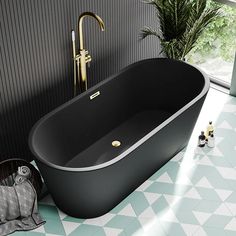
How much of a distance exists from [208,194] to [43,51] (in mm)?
1848

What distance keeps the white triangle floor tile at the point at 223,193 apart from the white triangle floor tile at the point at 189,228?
40 centimetres

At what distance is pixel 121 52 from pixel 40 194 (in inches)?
66.7

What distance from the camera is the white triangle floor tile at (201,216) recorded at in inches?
132

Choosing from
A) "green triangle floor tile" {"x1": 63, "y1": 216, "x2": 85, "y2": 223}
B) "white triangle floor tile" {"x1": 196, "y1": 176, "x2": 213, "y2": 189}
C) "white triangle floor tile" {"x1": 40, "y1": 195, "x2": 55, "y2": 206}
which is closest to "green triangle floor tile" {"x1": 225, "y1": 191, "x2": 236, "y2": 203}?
"white triangle floor tile" {"x1": 196, "y1": 176, "x2": 213, "y2": 189}

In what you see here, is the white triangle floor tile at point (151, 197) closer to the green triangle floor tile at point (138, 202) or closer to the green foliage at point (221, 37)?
the green triangle floor tile at point (138, 202)

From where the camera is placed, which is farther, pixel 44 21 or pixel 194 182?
pixel 194 182

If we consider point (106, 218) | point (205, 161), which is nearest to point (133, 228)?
point (106, 218)

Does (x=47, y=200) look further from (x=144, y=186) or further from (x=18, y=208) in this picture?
(x=144, y=186)

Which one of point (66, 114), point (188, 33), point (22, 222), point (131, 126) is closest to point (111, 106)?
point (131, 126)

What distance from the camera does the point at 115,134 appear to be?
4137 mm

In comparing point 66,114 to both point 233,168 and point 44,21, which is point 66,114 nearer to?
point 44,21

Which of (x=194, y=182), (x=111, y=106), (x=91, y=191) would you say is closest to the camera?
(x=91, y=191)

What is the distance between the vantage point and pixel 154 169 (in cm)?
376

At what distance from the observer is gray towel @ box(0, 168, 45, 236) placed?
3.22 metres
